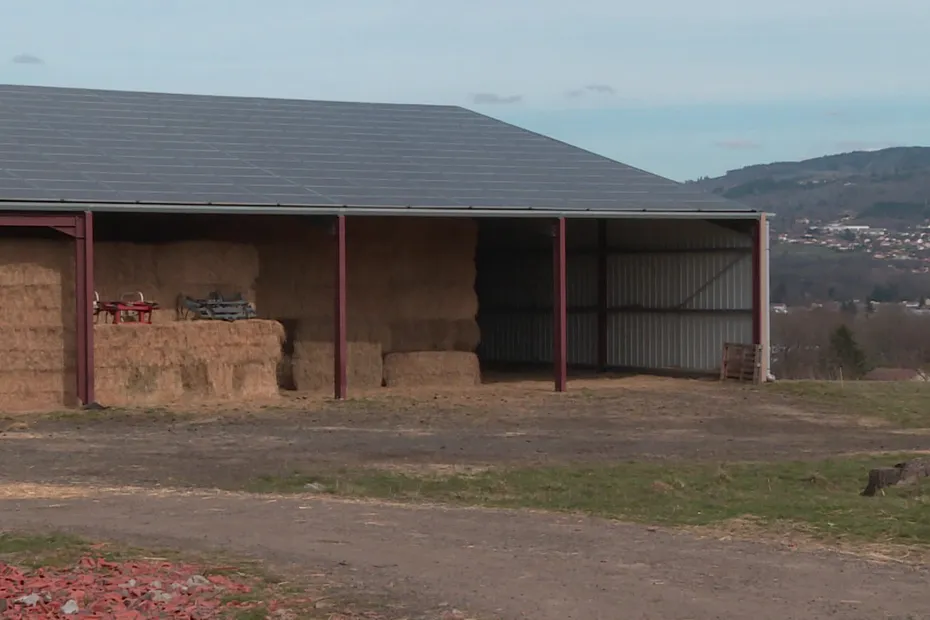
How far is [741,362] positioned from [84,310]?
14.4 m

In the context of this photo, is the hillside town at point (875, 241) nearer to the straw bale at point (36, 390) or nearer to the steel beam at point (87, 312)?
the steel beam at point (87, 312)

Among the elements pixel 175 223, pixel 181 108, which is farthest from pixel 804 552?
pixel 181 108

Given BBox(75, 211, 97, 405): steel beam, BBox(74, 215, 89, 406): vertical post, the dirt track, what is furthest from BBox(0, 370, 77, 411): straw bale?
the dirt track

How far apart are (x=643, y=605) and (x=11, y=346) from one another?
17.6 m

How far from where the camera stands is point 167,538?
43.4 feet

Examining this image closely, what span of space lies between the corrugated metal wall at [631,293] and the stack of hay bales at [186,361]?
8839 mm

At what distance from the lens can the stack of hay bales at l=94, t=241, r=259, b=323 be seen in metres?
28.2

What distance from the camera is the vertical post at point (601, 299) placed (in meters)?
37.6

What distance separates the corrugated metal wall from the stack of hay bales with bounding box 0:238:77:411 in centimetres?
1224

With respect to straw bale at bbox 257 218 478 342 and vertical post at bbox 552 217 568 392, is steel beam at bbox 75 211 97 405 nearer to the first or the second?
straw bale at bbox 257 218 478 342

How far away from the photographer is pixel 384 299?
105 feet

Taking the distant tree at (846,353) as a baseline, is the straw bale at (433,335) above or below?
above

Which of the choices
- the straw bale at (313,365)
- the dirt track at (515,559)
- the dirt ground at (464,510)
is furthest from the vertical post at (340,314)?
the dirt track at (515,559)

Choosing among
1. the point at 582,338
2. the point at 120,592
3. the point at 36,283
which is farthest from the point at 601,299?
the point at 120,592
